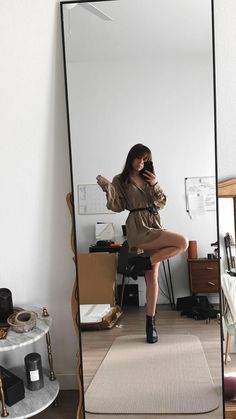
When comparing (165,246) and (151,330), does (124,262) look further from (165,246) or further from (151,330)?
(151,330)

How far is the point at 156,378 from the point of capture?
1.61 meters

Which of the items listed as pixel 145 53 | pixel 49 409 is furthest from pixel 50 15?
pixel 49 409

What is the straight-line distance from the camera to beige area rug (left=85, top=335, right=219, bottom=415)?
62.4 inches

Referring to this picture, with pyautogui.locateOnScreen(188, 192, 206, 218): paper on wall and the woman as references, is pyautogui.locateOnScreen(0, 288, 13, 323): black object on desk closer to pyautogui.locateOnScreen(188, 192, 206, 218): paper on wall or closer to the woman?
the woman

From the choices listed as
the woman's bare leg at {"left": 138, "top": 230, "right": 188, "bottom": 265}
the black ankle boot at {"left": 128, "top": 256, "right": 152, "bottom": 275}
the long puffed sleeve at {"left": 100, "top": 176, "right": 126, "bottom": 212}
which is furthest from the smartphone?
the black ankle boot at {"left": 128, "top": 256, "right": 152, "bottom": 275}

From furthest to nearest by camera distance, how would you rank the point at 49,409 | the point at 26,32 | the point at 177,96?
the point at 49,409 → the point at 26,32 → the point at 177,96

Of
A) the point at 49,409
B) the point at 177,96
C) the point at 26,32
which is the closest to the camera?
the point at 177,96

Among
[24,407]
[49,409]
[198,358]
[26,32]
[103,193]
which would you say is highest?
[26,32]

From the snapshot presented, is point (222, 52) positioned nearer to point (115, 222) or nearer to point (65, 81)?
point (65, 81)

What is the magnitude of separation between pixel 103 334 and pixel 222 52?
1.29 meters

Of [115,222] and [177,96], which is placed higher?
[177,96]

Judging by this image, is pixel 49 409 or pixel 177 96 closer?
pixel 177 96

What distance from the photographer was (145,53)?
154cm

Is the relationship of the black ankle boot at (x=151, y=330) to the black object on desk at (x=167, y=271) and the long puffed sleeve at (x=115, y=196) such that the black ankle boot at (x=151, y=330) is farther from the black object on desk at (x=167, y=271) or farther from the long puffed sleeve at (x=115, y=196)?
the long puffed sleeve at (x=115, y=196)
